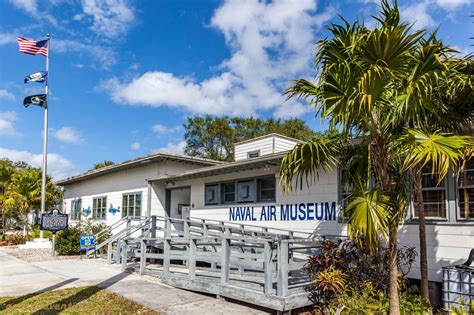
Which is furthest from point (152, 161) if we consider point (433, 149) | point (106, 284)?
point (433, 149)

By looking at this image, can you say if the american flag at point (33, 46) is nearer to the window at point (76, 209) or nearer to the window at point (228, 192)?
the window at point (76, 209)

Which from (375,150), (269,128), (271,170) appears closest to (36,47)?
(271,170)

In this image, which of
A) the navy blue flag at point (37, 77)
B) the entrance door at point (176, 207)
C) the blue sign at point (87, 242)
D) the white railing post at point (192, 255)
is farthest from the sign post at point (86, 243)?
the navy blue flag at point (37, 77)

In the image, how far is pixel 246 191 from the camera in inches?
461

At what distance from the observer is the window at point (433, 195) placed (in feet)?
23.9

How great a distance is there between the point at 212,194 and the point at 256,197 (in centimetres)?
224

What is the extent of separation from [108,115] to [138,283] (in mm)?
19931

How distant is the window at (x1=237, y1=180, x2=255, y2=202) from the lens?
37.8ft

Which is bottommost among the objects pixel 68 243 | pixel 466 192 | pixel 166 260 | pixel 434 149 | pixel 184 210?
pixel 68 243

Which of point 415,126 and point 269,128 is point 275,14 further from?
point 269,128

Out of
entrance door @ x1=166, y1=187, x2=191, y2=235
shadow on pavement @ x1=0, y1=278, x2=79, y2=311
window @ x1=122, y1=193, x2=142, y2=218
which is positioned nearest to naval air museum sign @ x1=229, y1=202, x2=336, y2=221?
entrance door @ x1=166, y1=187, x2=191, y2=235

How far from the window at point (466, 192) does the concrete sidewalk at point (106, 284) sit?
4.16m

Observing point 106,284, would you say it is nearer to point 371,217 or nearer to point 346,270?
point 346,270

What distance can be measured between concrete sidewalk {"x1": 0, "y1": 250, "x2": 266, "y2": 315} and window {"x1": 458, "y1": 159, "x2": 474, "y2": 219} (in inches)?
164
